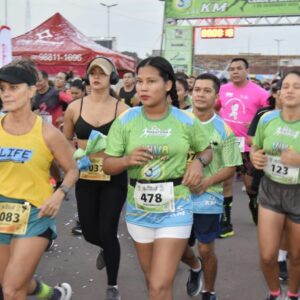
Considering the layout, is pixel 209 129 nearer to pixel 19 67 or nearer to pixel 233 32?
pixel 19 67

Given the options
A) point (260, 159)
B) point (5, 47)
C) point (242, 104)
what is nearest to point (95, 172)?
point (260, 159)

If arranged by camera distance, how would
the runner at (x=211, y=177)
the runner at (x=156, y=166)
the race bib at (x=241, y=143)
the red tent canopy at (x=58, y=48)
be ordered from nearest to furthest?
the runner at (x=156, y=166) < the runner at (x=211, y=177) < the race bib at (x=241, y=143) < the red tent canopy at (x=58, y=48)

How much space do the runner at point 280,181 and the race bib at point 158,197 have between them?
88cm

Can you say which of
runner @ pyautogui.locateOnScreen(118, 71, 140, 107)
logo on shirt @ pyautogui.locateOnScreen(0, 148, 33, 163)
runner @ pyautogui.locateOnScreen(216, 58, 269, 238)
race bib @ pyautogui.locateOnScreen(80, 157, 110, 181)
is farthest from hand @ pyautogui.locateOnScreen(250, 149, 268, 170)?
runner @ pyautogui.locateOnScreen(118, 71, 140, 107)

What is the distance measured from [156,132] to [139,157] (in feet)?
0.82

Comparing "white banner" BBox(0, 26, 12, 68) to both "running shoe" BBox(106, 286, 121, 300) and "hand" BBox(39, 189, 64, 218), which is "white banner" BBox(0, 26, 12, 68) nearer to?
"running shoe" BBox(106, 286, 121, 300)

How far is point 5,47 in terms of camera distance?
→ 6.51 m

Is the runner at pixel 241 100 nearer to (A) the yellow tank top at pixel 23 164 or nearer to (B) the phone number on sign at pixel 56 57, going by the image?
(A) the yellow tank top at pixel 23 164

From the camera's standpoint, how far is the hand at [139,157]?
305 cm

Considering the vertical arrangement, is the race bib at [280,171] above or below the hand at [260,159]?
below

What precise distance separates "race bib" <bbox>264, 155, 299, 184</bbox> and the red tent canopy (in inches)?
354

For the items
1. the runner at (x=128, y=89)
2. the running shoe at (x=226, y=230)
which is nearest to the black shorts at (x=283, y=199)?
the running shoe at (x=226, y=230)

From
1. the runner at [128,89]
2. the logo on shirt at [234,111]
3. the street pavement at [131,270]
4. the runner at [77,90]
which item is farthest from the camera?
the runner at [128,89]

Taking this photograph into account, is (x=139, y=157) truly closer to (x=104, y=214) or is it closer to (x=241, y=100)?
(x=104, y=214)
